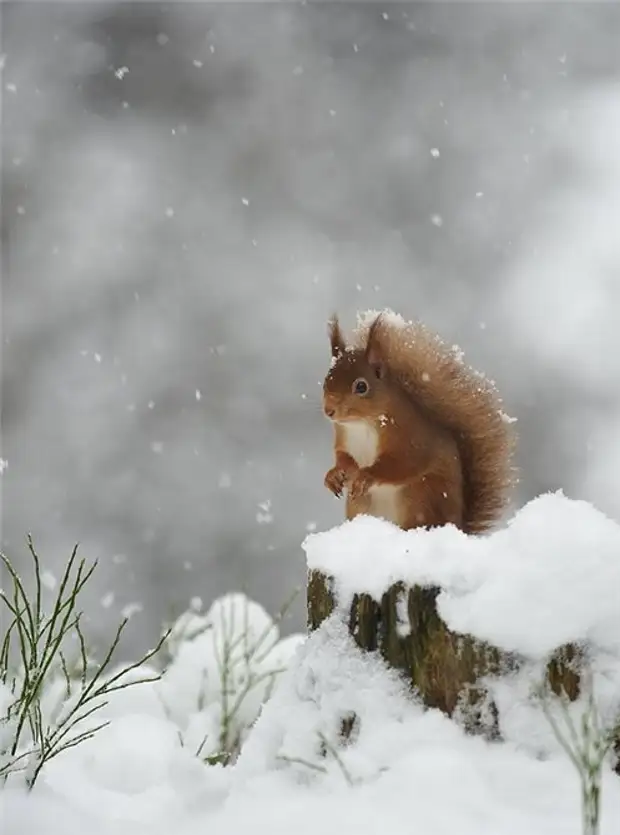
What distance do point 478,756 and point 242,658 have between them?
1428 millimetres

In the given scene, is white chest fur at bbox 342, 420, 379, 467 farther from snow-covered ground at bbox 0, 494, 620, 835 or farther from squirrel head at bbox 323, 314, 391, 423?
snow-covered ground at bbox 0, 494, 620, 835

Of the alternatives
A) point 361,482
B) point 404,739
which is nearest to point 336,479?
point 361,482

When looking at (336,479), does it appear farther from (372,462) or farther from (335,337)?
(335,337)

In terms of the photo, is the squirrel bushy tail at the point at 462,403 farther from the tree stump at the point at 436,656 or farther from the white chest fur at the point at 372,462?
the tree stump at the point at 436,656

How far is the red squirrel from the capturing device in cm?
215

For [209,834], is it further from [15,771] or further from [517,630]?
[517,630]

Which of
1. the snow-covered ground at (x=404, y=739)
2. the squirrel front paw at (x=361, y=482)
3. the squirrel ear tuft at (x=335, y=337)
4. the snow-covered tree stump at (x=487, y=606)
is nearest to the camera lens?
the snow-covered ground at (x=404, y=739)

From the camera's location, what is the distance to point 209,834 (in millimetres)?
1589

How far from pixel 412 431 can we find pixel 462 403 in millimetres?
166

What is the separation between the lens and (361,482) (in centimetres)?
214

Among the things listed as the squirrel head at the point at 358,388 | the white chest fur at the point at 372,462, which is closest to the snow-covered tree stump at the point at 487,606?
the white chest fur at the point at 372,462

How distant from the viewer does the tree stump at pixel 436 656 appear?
172 cm

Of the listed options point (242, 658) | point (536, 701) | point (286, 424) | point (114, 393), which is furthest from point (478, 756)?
point (114, 393)

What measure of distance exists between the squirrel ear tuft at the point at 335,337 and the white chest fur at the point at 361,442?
185 millimetres
